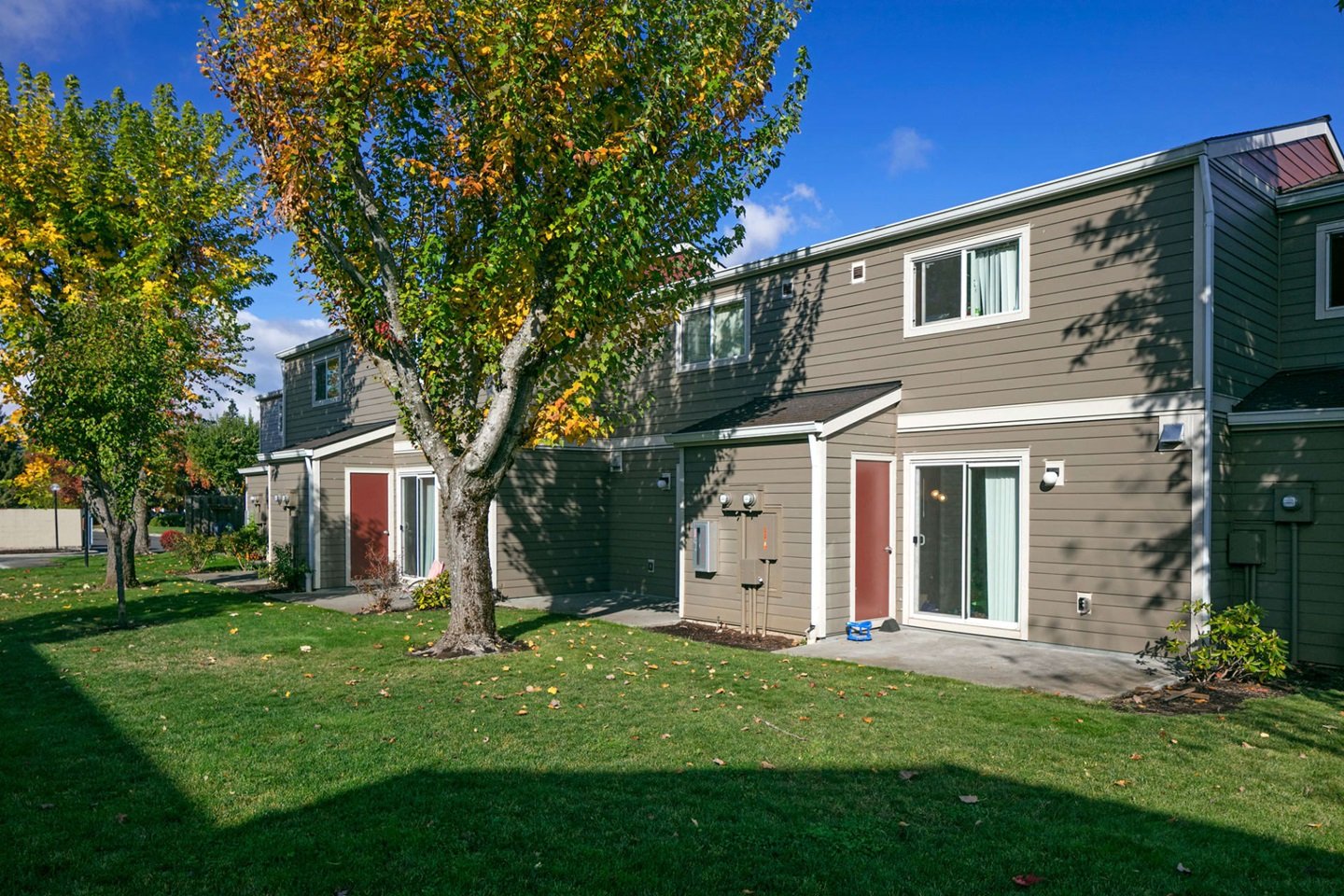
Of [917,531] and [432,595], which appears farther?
[432,595]

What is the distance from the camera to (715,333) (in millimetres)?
14500

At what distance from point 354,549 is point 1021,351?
41.6 ft

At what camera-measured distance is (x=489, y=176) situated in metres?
9.08

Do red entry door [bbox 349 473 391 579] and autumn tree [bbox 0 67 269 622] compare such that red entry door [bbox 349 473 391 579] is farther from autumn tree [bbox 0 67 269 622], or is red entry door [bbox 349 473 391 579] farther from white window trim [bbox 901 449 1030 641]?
white window trim [bbox 901 449 1030 641]

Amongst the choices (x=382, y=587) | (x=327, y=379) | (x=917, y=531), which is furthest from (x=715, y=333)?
(x=327, y=379)

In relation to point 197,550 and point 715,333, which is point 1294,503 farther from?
point 197,550

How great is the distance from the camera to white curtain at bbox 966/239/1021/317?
1066 centimetres

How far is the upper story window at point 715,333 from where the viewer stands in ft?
45.9

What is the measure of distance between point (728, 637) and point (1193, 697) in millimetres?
5195

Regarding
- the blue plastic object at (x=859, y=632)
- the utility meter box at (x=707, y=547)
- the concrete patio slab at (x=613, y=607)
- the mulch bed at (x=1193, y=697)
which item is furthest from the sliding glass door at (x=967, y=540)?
the concrete patio slab at (x=613, y=607)

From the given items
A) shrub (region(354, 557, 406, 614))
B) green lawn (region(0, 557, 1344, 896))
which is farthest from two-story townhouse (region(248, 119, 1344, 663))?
shrub (region(354, 557, 406, 614))

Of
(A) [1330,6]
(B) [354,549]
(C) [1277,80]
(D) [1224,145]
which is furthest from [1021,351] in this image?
(B) [354,549]

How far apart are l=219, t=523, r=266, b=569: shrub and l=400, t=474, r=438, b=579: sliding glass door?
4.74m

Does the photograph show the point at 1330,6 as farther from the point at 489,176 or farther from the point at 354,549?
the point at 354,549
